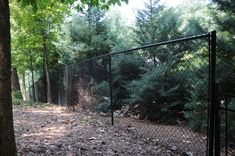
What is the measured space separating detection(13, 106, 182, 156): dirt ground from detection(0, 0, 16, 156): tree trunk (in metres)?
0.83

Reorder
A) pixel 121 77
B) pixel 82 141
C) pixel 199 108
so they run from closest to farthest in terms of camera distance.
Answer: pixel 82 141, pixel 199 108, pixel 121 77

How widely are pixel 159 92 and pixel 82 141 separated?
243cm

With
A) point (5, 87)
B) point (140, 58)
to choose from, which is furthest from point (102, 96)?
point (5, 87)

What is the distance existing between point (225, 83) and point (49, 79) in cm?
1148

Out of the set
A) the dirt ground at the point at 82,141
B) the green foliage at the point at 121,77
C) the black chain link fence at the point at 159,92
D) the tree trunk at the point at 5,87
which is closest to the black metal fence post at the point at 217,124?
the black chain link fence at the point at 159,92

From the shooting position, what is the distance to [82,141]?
17.3ft

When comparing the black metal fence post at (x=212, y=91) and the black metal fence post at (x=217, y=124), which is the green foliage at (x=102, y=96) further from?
the black metal fence post at (x=217, y=124)

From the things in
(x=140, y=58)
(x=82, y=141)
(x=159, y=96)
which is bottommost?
(x=82, y=141)

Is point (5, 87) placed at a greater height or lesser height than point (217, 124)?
greater

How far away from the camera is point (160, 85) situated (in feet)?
23.4

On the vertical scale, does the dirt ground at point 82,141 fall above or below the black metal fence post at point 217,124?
below

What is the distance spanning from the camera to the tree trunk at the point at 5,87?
11.7 feet

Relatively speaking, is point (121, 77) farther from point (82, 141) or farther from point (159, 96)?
point (82, 141)

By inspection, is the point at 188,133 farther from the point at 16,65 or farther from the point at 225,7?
the point at 16,65
